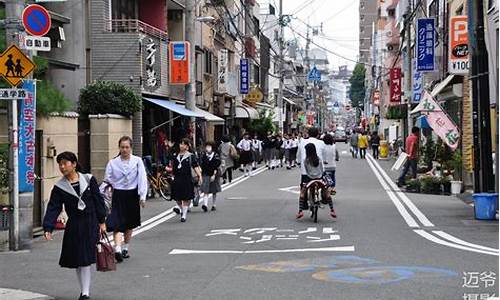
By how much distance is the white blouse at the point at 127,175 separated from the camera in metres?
11.1

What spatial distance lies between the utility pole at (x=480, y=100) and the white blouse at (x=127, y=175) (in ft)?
27.5

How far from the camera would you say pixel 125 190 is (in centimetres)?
1113

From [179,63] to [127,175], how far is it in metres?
15.8

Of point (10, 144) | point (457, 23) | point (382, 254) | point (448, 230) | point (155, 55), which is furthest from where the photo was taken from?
point (155, 55)

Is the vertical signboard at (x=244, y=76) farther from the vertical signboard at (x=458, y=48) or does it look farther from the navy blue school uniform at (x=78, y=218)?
the navy blue school uniform at (x=78, y=218)

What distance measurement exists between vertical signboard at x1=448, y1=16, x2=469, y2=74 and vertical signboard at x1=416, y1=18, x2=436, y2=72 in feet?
27.4

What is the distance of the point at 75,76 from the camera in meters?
22.2

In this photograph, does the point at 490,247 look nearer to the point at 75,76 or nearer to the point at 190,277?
the point at 190,277

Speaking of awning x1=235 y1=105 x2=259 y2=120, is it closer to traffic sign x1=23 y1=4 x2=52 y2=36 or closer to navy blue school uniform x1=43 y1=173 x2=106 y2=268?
traffic sign x1=23 y1=4 x2=52 y2=36

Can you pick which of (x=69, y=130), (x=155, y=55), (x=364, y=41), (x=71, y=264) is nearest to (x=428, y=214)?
(x=69, y=130)

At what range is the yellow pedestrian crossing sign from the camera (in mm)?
11688

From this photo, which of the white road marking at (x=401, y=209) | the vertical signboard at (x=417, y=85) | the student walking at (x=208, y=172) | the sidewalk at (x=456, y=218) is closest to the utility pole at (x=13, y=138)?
the student walking at (x=208, y=172)

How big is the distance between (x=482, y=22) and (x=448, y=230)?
477 cm

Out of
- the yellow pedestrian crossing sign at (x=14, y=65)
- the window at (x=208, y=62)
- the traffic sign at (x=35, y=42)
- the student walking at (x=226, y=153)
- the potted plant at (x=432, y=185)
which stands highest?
the window at (x=208, y=62)
